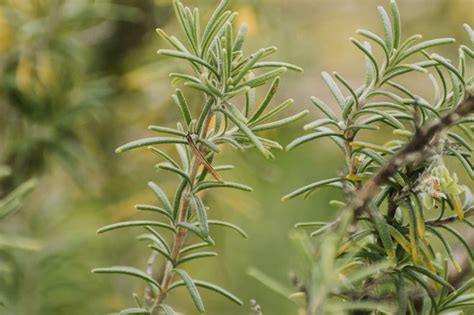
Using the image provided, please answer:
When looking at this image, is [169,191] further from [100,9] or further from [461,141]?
[461,141]

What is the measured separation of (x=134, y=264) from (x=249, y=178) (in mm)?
151

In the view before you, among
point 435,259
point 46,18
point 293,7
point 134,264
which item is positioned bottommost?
point 435,259

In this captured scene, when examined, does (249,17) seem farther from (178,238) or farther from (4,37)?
(178,238)

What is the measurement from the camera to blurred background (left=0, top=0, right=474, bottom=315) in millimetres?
552

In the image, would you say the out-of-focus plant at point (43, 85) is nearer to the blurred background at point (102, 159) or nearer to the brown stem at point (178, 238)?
the blurred background at point (102, 159)

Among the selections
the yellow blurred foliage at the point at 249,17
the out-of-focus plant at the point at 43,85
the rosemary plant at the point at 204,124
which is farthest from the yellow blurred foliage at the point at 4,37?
the rosemary plant at the point at 204,124

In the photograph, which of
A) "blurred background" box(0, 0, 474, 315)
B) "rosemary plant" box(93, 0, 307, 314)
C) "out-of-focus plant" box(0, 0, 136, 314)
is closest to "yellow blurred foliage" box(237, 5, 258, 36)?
"blurred background" box(0, 0, 474, 315)

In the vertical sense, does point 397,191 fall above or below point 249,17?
below

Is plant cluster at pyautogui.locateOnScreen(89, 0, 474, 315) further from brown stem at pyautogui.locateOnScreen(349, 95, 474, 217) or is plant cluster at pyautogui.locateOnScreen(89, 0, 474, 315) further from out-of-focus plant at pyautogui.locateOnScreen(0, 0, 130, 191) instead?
out-of-focus plant at pyautogui.locateOnScreen(0, 0, 130, 191)

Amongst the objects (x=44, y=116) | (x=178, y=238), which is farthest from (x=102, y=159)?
(x=178, y=238)

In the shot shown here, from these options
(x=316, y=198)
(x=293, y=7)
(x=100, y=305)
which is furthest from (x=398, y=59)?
(x=293, y=7)

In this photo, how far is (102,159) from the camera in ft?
2.17

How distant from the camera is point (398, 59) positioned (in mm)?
284

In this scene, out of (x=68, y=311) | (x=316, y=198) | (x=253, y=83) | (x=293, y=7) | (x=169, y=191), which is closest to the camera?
(x=253, y=83)
